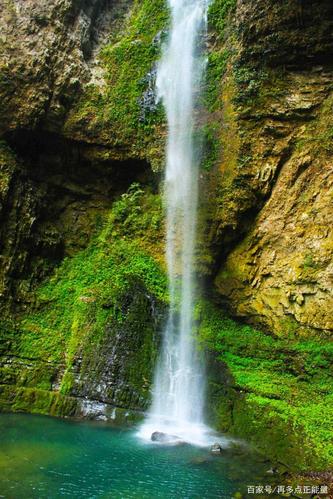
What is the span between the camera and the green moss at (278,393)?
7.79 m

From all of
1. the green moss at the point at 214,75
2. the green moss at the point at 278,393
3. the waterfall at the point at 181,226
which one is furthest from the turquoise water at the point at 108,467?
the green moss at the point at 214,75

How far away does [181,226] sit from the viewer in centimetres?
1320

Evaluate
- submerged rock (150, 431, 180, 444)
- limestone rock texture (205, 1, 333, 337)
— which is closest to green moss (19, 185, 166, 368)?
limestone rock texture (205, 1, 333, 337)

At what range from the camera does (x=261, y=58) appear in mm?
12344

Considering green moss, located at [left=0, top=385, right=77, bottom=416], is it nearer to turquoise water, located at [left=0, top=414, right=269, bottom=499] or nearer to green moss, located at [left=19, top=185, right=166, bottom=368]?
green moss, located at [left=19, top=185, right=166, bottom=368]

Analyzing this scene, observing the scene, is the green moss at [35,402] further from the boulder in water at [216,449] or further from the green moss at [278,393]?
the boulder in water at [216,449]

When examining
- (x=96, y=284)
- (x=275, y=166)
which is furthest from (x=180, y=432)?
(x=275, y=166)

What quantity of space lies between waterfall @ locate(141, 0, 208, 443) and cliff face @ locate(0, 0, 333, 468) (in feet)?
1.29

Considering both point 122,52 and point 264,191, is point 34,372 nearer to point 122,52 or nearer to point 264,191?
point 264,191

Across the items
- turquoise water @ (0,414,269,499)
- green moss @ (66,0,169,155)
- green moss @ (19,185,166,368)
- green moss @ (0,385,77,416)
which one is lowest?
turquoise water @ (0,414,269,499)

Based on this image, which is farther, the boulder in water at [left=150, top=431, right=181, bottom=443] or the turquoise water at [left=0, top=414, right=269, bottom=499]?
the boulder in water at [left=150, top=431, right=181, bottom=443]

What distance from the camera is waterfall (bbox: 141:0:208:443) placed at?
10156mm

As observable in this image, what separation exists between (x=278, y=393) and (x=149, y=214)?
714 cm

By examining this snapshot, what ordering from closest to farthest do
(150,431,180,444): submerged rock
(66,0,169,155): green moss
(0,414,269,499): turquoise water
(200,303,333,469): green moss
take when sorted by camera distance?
(0,414,269,499): turquoise water
(200,303,333,469): green moss
(150,431,180,444): submerged rock
(66,0,169,155): green moss
